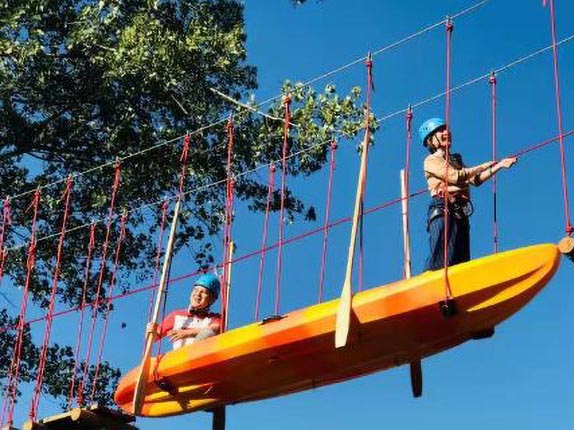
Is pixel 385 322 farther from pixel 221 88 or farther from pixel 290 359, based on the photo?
pixel 221 88

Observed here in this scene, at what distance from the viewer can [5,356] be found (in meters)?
11.3

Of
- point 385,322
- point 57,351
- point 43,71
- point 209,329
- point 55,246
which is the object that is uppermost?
point 43,71

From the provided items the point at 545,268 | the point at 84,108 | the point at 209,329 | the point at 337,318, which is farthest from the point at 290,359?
the point at 84,108

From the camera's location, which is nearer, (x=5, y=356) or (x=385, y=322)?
(x=385, y=322)

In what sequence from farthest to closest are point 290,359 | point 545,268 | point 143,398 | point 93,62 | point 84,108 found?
point 84,108 → point 93,62 → point 143,398 → point 290,359 → point 545,268

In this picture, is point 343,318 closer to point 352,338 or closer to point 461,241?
point 352,338

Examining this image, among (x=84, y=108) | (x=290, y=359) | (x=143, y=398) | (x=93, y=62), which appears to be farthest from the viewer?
(x=84, y=108)

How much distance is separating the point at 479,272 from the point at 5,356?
7.71 meters

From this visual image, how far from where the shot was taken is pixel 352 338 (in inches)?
196

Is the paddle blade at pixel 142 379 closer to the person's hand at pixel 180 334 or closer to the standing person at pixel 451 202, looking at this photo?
the person's hand at pixel 180 334

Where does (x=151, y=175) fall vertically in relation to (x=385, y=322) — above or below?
above

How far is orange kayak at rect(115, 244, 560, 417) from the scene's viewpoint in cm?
468

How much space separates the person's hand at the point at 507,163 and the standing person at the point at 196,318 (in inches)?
80.0

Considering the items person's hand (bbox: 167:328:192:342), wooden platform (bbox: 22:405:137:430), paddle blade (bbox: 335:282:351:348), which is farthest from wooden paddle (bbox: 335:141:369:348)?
wooden platform (bbox: 22:405:137:430)
